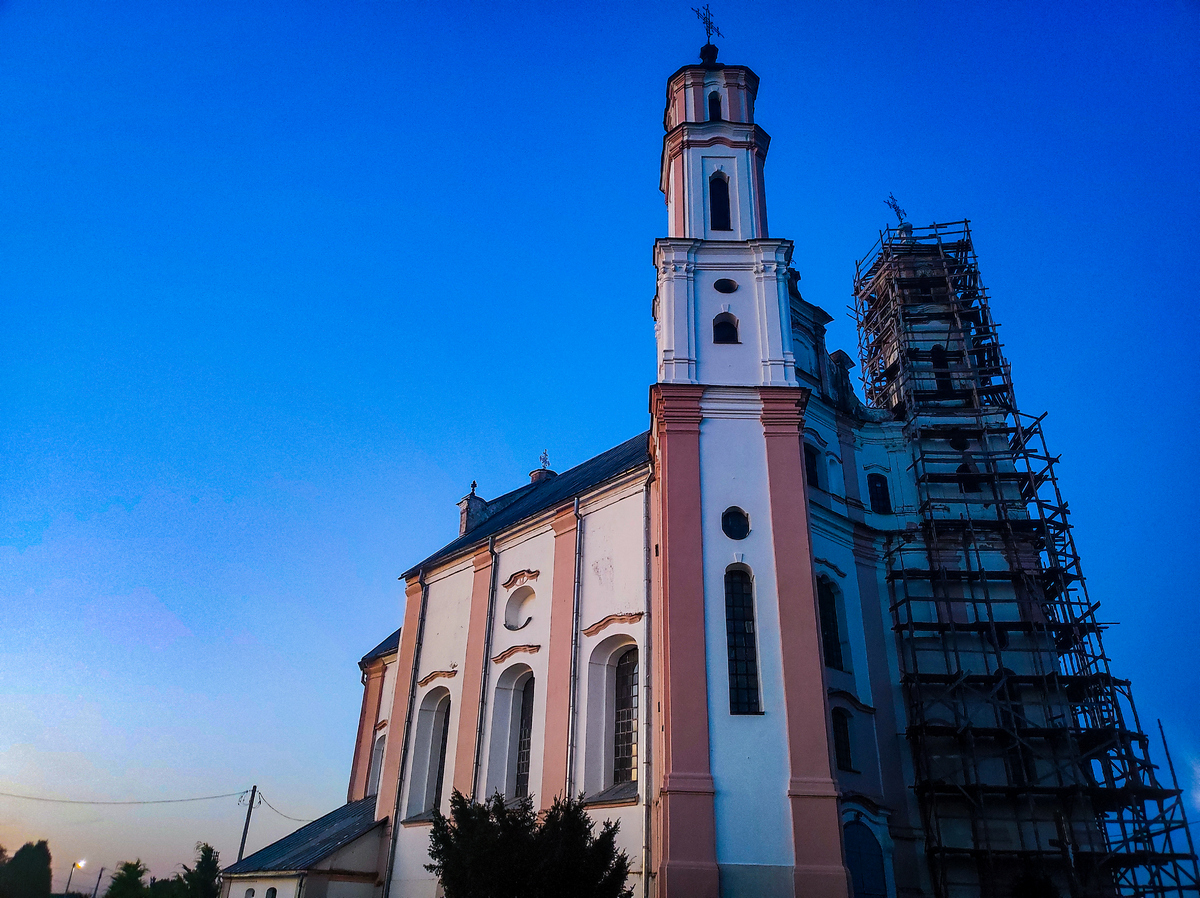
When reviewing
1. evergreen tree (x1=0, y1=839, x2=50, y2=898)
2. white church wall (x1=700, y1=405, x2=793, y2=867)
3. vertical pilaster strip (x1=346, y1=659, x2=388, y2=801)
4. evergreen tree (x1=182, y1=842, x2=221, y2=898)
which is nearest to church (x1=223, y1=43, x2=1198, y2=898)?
white church wall (x1=700, y1=405, x2=793, y2=867)

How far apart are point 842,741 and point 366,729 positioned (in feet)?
67.7

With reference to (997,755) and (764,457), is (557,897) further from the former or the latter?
(997,755)

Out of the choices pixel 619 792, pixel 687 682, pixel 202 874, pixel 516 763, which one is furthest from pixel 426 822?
pixel 202 874

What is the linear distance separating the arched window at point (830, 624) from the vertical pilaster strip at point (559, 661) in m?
6.04

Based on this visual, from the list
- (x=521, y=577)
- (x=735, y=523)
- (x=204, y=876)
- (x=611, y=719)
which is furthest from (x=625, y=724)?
(x=204, y=876)

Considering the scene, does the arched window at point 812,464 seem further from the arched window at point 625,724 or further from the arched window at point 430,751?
the arched window at point 430,751

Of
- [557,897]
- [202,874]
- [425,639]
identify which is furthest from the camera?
[202,874]

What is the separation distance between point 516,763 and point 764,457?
10.7 metres

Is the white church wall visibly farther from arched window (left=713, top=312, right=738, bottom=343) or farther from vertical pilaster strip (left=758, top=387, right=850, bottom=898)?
arched window (left=713, top=312, right=738, bottom=343)

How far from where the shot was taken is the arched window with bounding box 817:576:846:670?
20203mm

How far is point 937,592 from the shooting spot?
73.4 ft

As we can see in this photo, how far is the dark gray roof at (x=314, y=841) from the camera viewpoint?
24109 mm

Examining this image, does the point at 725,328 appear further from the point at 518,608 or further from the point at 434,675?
the point at 434,675

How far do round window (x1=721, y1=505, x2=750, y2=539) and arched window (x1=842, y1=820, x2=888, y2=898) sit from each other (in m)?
6.34
